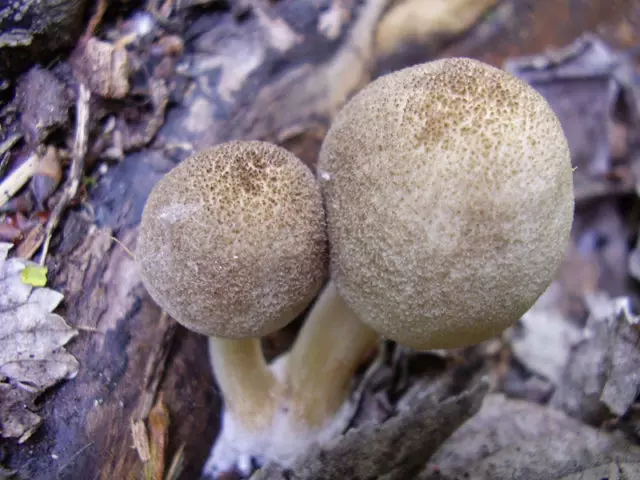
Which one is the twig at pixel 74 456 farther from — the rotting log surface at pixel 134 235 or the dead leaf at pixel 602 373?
the dead leaf at pixel 602 373

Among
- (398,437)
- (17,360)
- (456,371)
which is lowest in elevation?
(456,371)

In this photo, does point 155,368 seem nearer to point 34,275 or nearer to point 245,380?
point 245,380

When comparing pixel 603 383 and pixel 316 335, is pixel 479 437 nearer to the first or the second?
pixel 603 383

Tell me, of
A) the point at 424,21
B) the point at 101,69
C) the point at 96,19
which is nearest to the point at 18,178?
the point at 101,69

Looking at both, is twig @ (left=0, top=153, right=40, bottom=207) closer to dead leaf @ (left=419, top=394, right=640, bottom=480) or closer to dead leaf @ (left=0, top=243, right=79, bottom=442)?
dead leaf @ (left=0, top=243, right=79, bottom=442)

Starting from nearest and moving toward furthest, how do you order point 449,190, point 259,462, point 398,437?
point 449,190, point 398,437, point 259,462

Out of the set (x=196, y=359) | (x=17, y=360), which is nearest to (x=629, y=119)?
(x=196, y=359)

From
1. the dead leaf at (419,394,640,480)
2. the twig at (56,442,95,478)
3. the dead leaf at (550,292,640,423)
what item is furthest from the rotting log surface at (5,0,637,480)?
the dead leaf at (550,292,640,423)

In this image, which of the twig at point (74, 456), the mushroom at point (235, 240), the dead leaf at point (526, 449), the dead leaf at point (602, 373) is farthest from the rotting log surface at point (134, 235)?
the dead leaf at point (602, 373)
